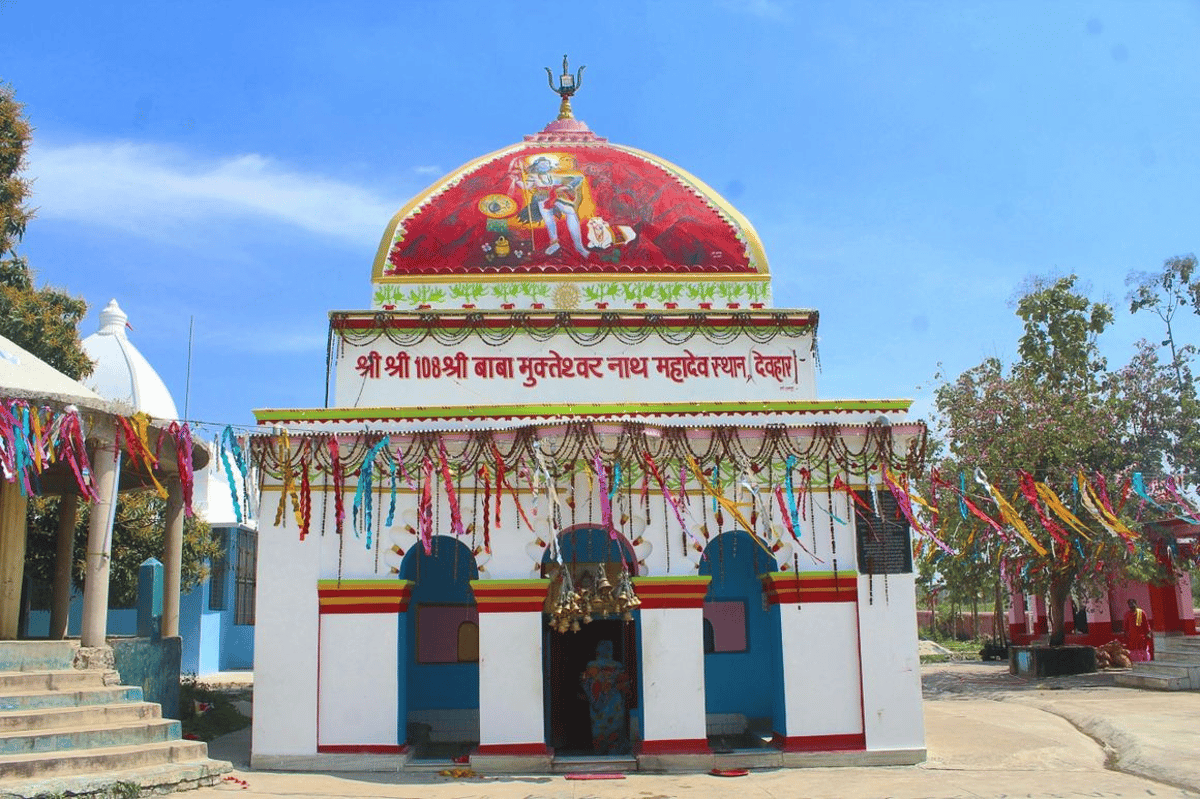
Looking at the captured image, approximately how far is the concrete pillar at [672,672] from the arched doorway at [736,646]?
1662 mm

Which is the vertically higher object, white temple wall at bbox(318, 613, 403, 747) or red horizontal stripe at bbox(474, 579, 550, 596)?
red horizontal stripe at bbox(474, 579, 550, 596)

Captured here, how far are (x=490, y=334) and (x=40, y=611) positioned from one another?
17.1 meters

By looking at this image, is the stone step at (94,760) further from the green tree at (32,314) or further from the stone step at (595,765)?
the green tree at (32,314)

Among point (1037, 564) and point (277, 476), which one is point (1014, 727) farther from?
point (277, 476)

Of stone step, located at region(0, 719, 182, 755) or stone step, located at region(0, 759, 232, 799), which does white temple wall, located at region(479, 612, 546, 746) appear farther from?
stone step, located at region(0, 719, 182, 755)

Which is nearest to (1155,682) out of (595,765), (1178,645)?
(1178,645)

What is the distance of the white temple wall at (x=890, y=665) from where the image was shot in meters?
12.3

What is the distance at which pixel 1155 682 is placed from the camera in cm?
1927

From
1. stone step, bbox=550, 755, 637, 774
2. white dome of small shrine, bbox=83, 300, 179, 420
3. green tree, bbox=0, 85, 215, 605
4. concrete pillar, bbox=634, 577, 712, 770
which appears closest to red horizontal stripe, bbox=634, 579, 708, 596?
concrete pillar, bbox=634, 577, 712, 770

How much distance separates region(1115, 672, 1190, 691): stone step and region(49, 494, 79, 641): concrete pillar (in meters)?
18.3

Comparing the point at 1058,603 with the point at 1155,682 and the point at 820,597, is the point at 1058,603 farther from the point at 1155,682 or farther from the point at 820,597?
the point at 820,597

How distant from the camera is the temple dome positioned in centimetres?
1441

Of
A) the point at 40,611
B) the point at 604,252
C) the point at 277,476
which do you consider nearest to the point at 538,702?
the point at 277,476

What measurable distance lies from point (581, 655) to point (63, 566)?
24.9 feet
